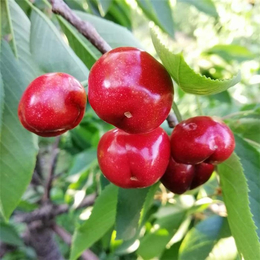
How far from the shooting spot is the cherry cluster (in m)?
0.45

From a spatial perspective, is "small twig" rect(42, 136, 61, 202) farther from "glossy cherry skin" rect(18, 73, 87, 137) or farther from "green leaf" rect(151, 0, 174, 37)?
"glossy cherry skin" rect(18, 73, 87, 137)

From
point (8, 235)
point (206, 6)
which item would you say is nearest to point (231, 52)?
point (206, 6)

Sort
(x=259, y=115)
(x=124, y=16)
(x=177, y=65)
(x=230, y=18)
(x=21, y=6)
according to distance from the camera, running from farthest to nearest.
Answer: (x=230, y=18), (x=124, y=16), (x=21, y=6), (x=259, y=115), (x=177, y=65)

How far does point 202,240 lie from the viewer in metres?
0.80

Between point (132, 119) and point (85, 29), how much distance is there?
0.21m

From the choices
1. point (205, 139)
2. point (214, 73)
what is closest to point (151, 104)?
point (205, 139)

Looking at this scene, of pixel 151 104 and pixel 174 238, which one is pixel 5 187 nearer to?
pixel 151 104

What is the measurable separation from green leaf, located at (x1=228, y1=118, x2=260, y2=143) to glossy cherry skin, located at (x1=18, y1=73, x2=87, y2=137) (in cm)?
39

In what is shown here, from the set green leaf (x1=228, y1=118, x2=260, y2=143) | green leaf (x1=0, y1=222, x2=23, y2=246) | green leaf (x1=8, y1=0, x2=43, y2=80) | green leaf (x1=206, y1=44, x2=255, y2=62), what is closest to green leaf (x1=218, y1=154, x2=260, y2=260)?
green leaf (x1=228, y1=118, x2=260, y2=143)

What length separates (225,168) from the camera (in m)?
0.65

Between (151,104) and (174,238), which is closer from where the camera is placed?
(151,104)

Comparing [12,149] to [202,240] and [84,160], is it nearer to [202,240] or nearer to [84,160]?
[202,240]

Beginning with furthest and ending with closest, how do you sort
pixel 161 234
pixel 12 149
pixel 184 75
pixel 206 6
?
pixel 206 6 < pixel 161 234 < pixel 12 149 < pixel 184 75

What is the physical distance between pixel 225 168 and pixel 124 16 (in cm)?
74
